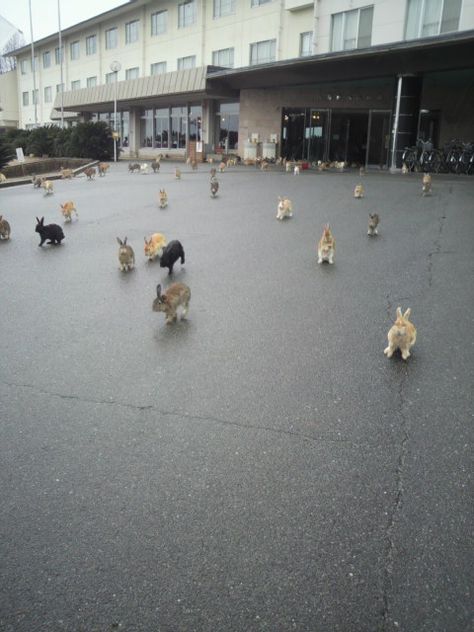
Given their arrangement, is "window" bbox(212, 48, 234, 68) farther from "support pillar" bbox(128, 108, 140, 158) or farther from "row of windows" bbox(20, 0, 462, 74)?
"support pillar" bbox(128, 108, 140, 158)

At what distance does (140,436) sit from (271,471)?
96cm

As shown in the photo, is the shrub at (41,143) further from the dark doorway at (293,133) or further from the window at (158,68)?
the dark doorway at (293,133)

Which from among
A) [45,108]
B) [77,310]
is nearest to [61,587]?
[77,310]

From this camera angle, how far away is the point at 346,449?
134 inches

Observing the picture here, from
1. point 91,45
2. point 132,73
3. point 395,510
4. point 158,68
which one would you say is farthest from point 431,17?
point 91,45

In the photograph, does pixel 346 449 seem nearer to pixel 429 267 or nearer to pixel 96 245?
pixel 429 267

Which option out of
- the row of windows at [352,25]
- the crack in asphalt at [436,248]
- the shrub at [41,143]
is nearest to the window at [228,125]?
the row of windows at [352,25]

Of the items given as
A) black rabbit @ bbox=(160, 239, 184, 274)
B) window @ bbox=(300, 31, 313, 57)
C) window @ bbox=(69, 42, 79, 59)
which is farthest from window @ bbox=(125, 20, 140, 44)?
black rabbit @ bbox=(160, 239, 184, 274)

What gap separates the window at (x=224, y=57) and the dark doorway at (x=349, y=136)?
1035 centimetres

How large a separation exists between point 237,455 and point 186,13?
42.2 metres

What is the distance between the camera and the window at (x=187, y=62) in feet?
126

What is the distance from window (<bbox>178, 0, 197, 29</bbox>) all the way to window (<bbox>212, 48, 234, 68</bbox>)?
12.6ft

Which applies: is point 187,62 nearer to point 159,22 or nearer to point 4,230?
point 159,22

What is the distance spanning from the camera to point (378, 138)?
1105 inches
